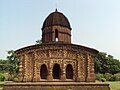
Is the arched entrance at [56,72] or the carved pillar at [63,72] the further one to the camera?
the arched entrance at [56,72]

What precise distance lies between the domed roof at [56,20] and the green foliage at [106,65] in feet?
113

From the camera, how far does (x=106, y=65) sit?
6203 cm

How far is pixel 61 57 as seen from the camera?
2494 cm

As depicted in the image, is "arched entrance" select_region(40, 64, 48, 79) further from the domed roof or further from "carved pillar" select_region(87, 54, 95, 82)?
the domed roof

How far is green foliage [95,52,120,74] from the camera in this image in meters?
61.0

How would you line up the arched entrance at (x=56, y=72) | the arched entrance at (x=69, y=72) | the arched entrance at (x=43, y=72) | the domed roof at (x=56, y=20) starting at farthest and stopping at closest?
the domed roof at (x=56, y=20) < the arched entrance at (x=56, y=72) < the arched entrance at (x=43, y=72) < the arched entrance at (x=69, y=72)

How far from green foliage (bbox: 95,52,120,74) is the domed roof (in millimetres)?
34506

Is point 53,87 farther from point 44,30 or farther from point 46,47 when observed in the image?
point 44,30

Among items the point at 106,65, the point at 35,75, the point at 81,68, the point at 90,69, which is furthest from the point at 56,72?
the point at 106,65

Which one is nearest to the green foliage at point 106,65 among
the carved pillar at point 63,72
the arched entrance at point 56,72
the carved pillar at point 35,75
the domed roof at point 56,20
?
the domed roof at point 56,20

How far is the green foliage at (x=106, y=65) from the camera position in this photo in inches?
2403

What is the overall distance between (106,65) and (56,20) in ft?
122

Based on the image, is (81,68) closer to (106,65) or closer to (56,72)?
(56,72)

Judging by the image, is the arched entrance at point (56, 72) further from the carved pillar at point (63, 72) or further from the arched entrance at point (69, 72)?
the carved pillar at point (63, 72)
